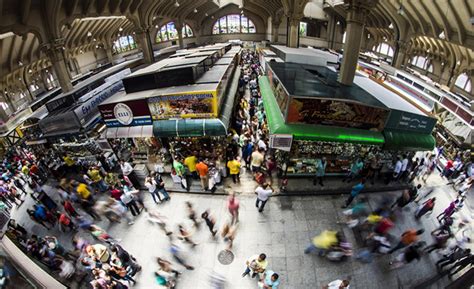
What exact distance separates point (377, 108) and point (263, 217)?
6.12 m

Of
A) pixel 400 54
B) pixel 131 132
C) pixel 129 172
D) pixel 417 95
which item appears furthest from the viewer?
pixel 400 54

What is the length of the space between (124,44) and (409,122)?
154 feet

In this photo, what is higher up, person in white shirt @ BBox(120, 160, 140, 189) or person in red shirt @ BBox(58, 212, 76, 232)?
person in white shirt @ BBox(120, 160, 140, 189)

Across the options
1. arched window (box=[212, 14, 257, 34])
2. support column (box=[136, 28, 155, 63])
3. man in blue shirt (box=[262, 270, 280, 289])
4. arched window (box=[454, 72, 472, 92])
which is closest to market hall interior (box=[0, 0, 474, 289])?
man in blue shirt (box=[262, 270, 280, 289])

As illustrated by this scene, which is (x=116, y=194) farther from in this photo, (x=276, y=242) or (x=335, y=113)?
(x=335, y=113)

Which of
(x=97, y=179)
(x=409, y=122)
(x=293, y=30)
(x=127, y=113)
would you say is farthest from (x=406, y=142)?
(x=293, y=30)

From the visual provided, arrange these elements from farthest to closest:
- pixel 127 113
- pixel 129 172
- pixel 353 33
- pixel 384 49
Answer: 1. pixel 384 49
2. pixel 353 33
3. pixel 127 113
4. pixel 129 172

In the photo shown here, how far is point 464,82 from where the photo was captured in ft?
64.6

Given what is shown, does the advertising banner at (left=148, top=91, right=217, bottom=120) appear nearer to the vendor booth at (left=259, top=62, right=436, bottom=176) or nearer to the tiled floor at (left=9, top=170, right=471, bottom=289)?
the vendor booth at (left=259, top=62, right=436, bottom=176)

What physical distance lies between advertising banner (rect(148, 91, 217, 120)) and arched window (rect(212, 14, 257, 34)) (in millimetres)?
41142

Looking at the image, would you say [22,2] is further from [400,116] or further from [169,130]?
[400,116]

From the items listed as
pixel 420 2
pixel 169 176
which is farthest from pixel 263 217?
pixel 420 2

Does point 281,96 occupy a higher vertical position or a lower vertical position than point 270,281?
higher

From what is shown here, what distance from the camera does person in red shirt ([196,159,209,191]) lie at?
9.04 meters
